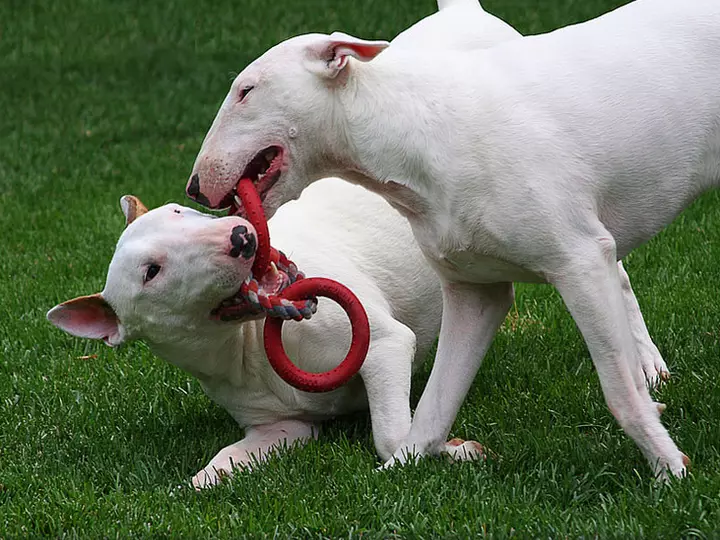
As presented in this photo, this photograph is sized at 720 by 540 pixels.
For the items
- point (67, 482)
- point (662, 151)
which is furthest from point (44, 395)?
point (662, 151)

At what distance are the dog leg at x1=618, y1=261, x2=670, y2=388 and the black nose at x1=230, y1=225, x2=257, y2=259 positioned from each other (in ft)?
5.86

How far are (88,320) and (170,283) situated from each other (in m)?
0.50

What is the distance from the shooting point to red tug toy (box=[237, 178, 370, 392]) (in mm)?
4211

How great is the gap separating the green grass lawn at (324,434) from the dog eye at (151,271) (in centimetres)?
75

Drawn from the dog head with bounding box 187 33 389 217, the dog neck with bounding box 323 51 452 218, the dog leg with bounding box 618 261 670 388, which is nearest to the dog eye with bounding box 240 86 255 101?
the dog head with bounding box 187 33 389 217

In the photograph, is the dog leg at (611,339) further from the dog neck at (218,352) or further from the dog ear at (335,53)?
the dog neck at (218,352)

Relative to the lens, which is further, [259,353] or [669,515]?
[259,353]

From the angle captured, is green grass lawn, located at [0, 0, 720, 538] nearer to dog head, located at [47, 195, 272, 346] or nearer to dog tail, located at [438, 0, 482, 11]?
dog head, located at [47, 195, 272, 346]

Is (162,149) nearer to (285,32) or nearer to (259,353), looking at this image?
(285,32)

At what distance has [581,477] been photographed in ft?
13.1

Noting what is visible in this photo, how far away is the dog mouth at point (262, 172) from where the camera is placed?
394 cm

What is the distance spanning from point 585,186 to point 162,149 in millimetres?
7183

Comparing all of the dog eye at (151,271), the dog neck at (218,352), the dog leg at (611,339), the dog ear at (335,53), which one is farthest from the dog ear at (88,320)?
the dog leg at (611,339)

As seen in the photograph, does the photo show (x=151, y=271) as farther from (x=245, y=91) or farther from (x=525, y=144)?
(x=525, y=144)
